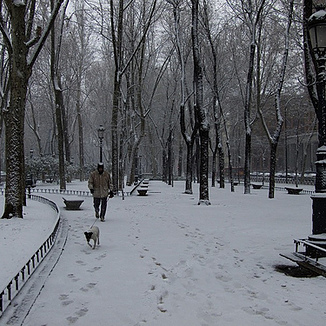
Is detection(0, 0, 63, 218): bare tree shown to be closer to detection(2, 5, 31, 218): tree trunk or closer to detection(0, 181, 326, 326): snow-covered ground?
detection(2, 5, 31, 218): tree trunk

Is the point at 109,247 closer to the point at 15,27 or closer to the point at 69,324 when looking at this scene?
the point at 69,324

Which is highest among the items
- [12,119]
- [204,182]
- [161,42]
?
[161,42]

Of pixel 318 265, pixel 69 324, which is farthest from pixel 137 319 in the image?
pixel 318 265

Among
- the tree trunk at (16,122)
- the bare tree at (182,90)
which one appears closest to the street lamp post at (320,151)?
the tree trunk at (16,122)

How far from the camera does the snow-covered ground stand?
4500 millimetres

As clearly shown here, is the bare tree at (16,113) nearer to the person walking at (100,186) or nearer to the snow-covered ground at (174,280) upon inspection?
the snow-covered ground at (174,280)

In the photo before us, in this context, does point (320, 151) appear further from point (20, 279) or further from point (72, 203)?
point (72, 203)

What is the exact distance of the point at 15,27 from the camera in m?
12.0

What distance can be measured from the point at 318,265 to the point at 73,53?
116 ft

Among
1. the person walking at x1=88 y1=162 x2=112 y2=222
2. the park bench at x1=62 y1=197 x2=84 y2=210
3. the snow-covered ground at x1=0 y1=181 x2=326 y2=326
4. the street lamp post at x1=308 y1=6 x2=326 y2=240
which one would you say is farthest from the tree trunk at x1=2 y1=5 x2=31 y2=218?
the street lamp post at x1=308 y1=6 x2=326 y2=240

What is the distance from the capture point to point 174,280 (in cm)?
593

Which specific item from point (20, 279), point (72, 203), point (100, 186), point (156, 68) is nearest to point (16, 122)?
point (100, 186)

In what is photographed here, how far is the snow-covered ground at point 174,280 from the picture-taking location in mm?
4500

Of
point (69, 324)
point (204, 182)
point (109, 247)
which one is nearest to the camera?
point (69, 324)
